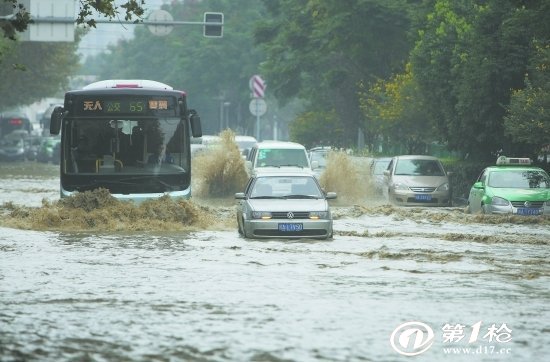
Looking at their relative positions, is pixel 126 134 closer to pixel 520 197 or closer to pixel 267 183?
pixel 267 183

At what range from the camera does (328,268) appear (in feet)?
65.3

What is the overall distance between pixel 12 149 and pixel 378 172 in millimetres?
52443

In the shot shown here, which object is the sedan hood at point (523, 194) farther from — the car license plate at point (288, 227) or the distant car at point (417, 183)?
the car license plate at point (288, 227)

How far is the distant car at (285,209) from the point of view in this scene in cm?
2412

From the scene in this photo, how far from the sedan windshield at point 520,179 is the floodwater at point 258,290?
1698mm

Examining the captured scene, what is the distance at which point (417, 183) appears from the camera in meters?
37.7

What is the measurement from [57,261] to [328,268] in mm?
4305

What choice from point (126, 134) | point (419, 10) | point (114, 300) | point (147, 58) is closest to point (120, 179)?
point (126, 134)

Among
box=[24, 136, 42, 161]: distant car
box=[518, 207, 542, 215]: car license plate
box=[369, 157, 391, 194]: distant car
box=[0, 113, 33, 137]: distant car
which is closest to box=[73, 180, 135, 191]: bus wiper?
box=[518, 207, 542, 215]: car license plate

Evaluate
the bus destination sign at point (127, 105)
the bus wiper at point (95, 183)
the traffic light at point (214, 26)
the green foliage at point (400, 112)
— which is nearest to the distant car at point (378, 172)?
the green foliage at point (400, 112)

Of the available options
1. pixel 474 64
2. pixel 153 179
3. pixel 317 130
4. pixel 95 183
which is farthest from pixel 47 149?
pixel 153 179

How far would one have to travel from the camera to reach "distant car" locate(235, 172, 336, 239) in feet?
79.2

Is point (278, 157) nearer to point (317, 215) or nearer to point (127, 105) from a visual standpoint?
point (127, 105)

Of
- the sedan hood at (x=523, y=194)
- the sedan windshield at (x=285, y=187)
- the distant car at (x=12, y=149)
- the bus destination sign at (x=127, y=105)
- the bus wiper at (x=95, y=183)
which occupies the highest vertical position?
the bus destination sign at (x=127, y=105)
